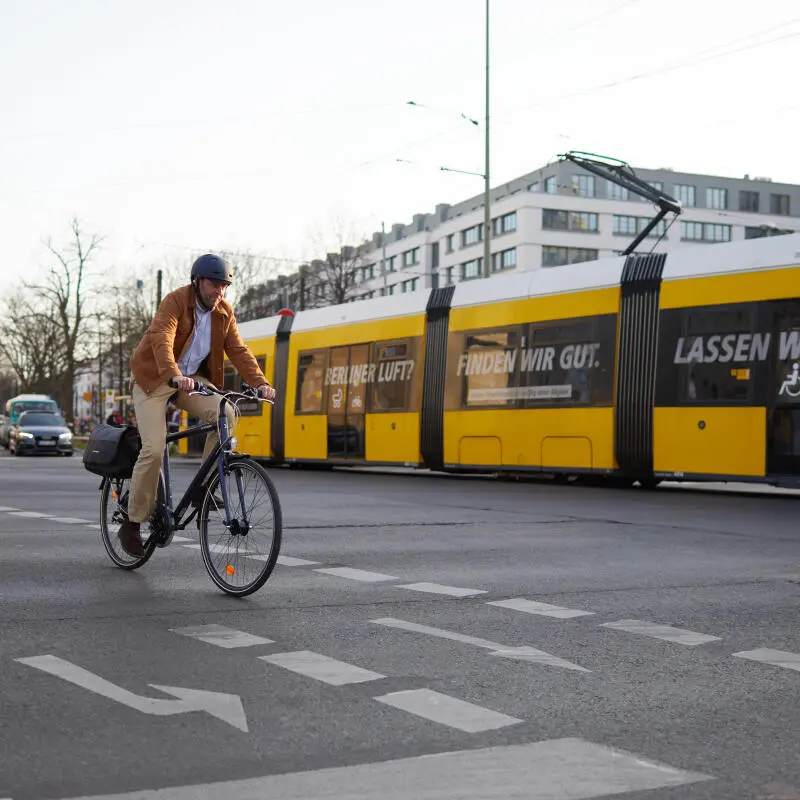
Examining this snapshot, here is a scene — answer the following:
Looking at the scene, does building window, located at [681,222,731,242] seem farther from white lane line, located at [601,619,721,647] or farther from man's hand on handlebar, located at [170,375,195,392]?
white lane line, located at [601,619,721,647]

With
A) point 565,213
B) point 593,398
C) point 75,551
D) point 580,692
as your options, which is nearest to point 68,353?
point 565,213

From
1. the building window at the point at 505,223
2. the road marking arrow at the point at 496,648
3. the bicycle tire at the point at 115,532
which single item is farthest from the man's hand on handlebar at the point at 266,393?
the building window at the point at 505,223

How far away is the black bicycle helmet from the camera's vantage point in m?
6.89

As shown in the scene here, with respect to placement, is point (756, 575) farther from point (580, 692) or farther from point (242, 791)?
point (242, 791)

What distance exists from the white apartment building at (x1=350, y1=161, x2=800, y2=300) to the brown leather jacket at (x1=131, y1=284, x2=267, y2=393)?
6902 centimetres

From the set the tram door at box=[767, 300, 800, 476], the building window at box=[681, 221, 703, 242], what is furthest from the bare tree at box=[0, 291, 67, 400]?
the tram door at box=[767, 300, 800, 476]

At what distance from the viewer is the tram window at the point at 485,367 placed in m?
19.4

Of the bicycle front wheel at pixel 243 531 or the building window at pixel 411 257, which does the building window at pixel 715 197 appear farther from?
the bicycle front wheel at pixel 243 531

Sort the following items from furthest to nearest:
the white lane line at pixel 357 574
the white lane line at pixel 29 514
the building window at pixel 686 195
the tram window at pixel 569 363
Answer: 1. the building window at pixel 686 195
2. the tram window at pixel 569 363
3. the white lane line at pixel 29 514
4. the white lane line at pixel 357 574

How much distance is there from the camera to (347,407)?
2328cm

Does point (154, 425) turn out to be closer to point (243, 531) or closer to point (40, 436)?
point (243, 531)

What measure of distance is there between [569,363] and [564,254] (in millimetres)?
64416

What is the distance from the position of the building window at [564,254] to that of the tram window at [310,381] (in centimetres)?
5687

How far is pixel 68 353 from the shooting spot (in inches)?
2657
